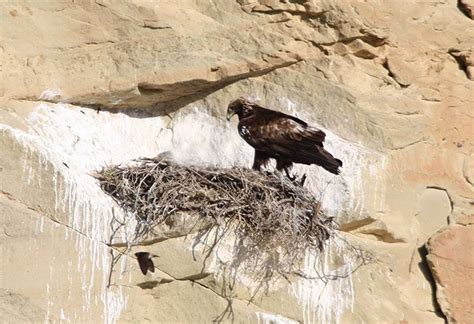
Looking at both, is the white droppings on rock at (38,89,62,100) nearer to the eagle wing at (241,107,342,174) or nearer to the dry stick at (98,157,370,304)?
the dry stick at (98,157,370,304)

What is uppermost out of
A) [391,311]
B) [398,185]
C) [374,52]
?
[374,52]

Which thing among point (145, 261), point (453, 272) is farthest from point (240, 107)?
point (453, 272)

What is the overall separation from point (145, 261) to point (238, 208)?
0.40m

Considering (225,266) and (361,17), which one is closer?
(225,266)

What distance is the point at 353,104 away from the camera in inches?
181

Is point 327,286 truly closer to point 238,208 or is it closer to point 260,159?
point 238,208

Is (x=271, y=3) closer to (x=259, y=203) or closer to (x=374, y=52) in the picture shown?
(x=374, y=52)

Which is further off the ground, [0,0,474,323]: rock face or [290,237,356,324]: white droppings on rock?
[0,0,474,323]: rock face

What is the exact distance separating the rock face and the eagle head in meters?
0.06

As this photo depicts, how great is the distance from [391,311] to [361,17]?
1.20 m

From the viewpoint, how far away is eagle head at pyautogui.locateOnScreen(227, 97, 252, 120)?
15.1 ft

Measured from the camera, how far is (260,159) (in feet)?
15.1

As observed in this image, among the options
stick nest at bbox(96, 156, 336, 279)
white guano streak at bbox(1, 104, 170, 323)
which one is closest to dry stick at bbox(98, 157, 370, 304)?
stick nest at bbox(96, 156, 336, 279)

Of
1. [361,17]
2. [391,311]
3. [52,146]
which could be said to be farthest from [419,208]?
[52,146]
